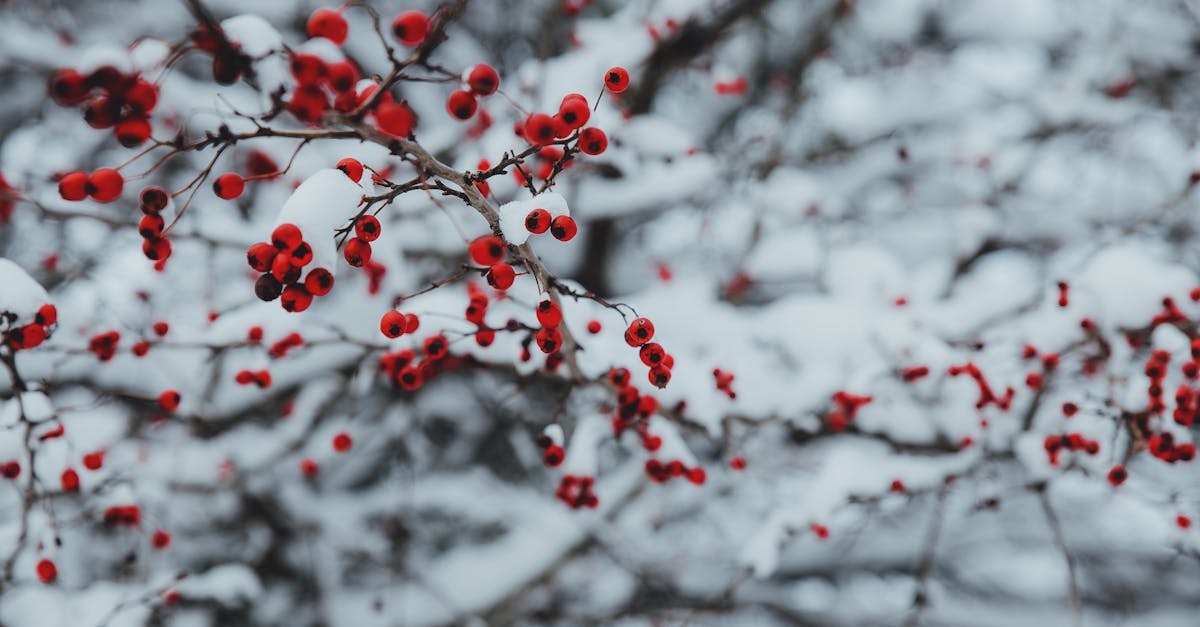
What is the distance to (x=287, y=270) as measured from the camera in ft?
4.18

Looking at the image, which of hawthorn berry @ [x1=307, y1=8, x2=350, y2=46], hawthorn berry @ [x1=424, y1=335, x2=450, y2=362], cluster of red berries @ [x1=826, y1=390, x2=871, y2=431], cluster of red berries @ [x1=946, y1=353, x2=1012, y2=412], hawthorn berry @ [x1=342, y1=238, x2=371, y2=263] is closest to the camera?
hawthorn berry @ [x1=307, y1=8, x2=350, y2=46]

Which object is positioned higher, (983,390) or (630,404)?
(983,390)

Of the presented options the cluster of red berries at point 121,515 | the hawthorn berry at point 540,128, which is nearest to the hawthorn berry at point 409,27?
the hawthorn berry at point 540,128

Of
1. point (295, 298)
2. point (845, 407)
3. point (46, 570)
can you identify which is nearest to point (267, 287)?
point (295, 298)

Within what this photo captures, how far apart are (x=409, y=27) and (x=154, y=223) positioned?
0.72m

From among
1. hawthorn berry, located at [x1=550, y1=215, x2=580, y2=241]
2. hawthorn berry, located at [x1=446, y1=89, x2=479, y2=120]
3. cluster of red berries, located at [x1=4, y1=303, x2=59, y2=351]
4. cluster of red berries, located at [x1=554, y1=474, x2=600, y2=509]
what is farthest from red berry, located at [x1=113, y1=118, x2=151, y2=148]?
cluster of red berries, located at [x1=554, y1=474, x2=600, y2=509]

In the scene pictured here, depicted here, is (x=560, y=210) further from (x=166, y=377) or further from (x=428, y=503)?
(x=428, y=503)

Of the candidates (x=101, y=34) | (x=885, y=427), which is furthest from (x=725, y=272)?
(x=101, y=34)

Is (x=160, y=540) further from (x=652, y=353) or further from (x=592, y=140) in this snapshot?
(x=592, y=140)

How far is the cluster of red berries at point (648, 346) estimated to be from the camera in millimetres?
1544

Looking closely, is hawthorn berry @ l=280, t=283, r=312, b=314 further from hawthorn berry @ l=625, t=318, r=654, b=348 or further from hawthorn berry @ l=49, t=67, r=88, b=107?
hawthorn berry @ l=625, t=318, r=654, b=348

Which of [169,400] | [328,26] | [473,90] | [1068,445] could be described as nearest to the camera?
[328,26]

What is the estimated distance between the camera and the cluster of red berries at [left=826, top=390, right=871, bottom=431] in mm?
2723

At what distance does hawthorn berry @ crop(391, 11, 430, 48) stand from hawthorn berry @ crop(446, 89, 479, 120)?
0.40 feet
